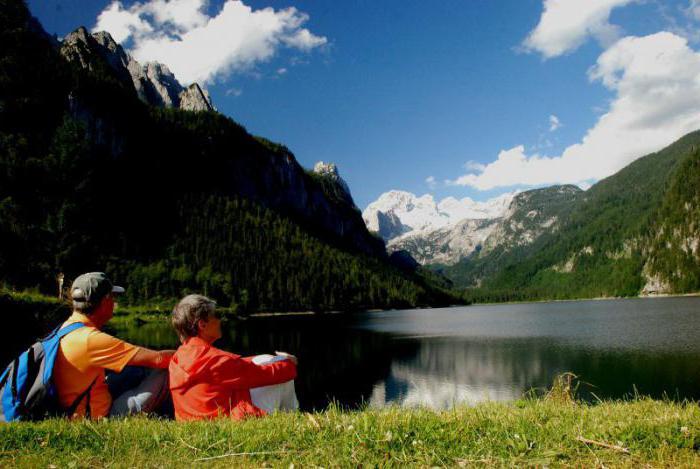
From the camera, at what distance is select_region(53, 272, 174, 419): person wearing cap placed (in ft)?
18.8

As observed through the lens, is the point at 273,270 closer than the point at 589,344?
No

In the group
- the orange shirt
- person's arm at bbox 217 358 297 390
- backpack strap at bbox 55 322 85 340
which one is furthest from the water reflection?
backpack strap at bbox 55 322 85 340

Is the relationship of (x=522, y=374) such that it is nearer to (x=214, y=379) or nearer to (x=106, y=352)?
(x=214, y=379)

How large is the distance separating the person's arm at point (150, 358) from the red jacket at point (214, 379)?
11 centimetres

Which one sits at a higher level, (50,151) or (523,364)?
(50,151)

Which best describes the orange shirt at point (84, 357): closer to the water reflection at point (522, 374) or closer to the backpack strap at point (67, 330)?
the backpack strap at point (67, 330)

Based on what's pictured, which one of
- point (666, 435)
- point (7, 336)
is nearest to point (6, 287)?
point (7, 336)

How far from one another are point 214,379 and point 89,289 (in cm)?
208

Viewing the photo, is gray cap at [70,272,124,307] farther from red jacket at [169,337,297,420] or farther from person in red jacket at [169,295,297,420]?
red jacket at [169,337,297,420]

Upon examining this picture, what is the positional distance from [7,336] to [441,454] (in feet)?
67.5

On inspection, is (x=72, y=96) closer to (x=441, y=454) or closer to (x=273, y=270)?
(x=273, y=270)

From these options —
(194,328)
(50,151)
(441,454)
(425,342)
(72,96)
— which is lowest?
(425,342)

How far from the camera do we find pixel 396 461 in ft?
14.8

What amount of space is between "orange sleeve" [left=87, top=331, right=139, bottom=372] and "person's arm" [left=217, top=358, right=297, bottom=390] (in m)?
1.22
